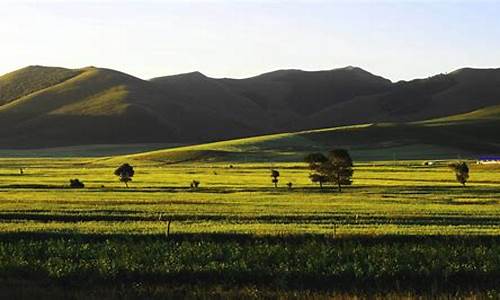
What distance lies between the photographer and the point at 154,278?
879 inches

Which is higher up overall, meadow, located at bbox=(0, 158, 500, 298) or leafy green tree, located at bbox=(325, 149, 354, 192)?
leafy green tree, located at bbox=(325, 149, 354, 192)

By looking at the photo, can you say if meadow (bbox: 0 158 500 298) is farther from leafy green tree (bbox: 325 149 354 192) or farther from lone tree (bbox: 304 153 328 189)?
lone tree (bbox: 304 153 328 189)

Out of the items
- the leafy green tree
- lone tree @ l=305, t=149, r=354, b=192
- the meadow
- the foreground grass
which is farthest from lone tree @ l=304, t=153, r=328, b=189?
the foreground grass

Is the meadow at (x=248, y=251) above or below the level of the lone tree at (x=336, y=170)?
below

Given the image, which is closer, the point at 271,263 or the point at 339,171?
the point at 271,263

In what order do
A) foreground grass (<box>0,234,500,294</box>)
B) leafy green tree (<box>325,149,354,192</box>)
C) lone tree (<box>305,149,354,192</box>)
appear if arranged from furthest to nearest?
lone tree (<box>305,149,354,192</box>), leafy green tree (<box>325,149,354,192</box>), foreground grass (<box>0,234,500,294</box>)

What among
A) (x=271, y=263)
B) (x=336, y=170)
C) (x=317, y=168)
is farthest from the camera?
(x=317, y=168)

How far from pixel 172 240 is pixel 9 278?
997cm

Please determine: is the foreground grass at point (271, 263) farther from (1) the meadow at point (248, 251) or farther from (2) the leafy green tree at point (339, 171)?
(2) the leafy green tree at point (339, 171)

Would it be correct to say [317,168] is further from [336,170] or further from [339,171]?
[339,171]

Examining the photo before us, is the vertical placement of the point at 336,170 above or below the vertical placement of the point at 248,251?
above

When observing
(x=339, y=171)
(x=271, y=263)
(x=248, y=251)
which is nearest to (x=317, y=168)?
(x=339, y=171)

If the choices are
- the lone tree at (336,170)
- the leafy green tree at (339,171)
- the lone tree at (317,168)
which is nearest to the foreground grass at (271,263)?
the leafy green tree at (339,171)

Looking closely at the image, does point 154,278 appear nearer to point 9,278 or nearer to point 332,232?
point 9,278
